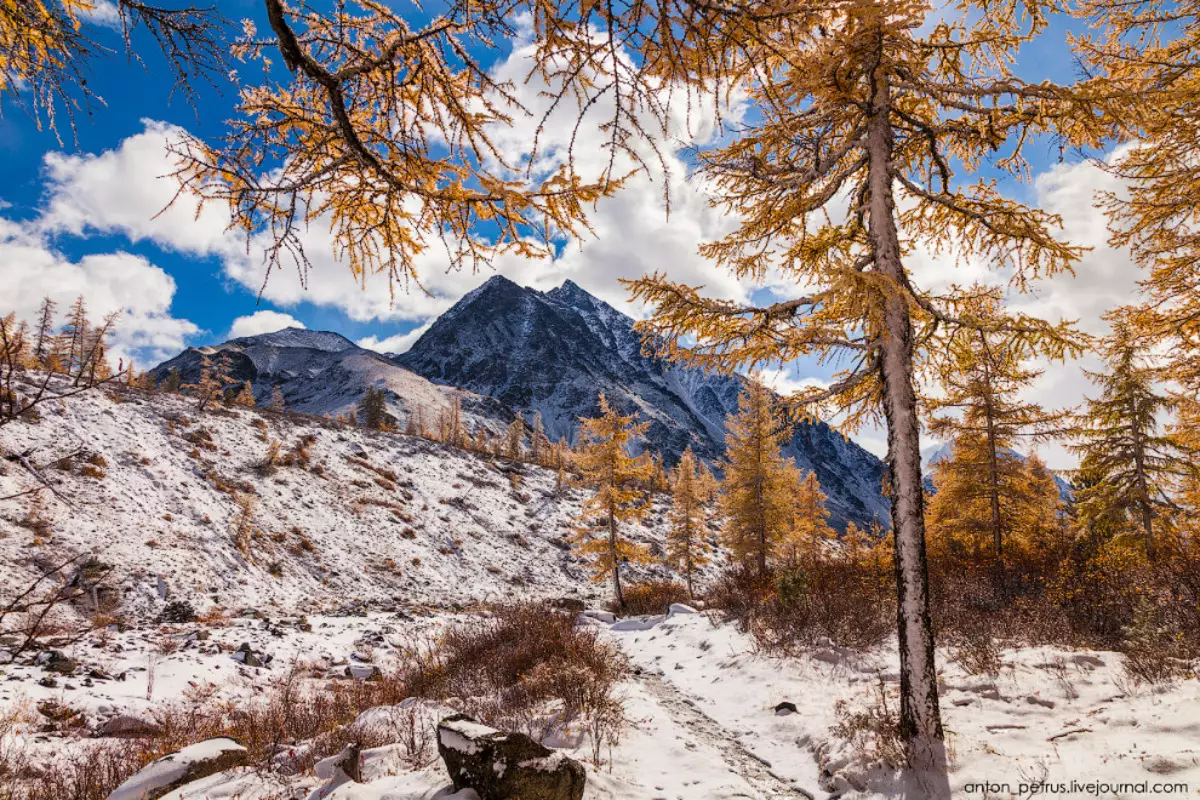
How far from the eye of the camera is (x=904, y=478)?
5.99 m

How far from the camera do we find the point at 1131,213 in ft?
24.8

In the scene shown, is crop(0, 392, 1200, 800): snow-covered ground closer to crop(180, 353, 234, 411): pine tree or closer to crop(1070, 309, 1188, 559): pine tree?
crop(180, 353, 234, 411): pine tree

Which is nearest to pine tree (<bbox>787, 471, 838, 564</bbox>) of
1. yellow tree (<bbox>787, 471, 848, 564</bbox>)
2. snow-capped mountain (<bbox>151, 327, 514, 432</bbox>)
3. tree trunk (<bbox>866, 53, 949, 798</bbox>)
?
yellow tree (<bbox>787, 471, 848, 564</bbox>)

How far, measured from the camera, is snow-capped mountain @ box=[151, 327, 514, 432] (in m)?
139

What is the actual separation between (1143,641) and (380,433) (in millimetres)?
39917

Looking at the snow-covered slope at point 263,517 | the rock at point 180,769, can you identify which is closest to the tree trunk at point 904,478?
the rock at point 180,769

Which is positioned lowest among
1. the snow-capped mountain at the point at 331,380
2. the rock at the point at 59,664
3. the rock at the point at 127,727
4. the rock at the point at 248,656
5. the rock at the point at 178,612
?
the rock at the point at 178,612

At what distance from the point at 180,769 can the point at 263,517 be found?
22739 millimetres

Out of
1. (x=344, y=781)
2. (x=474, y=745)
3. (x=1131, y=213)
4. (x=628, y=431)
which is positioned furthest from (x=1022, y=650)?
(x=628, y=431)

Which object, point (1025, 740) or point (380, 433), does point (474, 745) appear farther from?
point (380, 433)

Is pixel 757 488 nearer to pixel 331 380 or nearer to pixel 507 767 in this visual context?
pixel 507 767

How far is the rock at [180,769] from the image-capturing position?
489 cm

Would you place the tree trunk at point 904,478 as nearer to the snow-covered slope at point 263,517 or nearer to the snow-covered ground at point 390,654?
the snow-covered ground at point 390,654

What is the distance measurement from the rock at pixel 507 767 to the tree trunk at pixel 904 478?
344 centimetres
